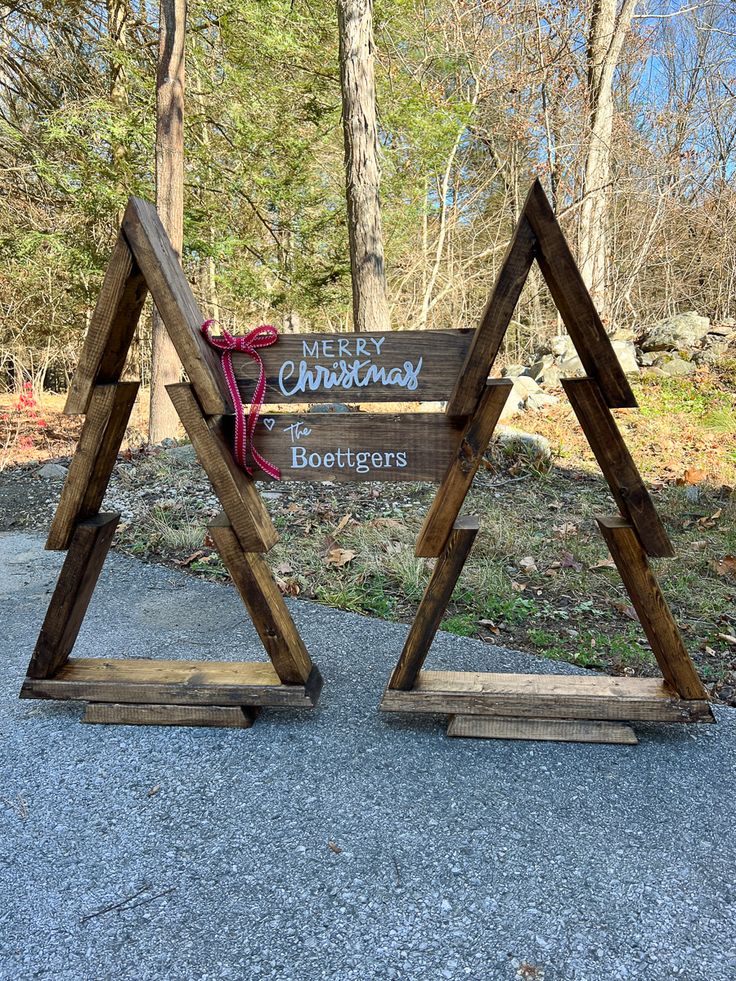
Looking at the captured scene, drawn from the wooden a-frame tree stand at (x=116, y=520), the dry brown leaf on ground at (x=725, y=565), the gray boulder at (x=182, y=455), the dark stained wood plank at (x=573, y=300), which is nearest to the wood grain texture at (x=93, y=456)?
the wooden a-frame tree stand at (x=116, y=520)

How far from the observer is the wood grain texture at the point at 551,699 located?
243 cm

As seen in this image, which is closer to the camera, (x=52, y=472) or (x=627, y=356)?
(x=52, y=472)

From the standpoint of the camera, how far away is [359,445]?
2.48 meters

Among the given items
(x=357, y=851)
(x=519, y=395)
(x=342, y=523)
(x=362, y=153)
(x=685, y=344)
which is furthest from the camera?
(x=685, y=344)

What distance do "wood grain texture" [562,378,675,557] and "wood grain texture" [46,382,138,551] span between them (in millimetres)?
1666

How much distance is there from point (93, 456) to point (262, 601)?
86cm

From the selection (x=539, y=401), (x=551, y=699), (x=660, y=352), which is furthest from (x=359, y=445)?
(x=660, y=352)

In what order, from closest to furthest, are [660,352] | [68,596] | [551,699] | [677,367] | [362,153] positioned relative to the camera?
[551,699]
[68,596]
[362,153]
[677,367]
[660,352]

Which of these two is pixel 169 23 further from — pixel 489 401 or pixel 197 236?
pixel 489 401

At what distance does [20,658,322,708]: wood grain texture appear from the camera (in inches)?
102

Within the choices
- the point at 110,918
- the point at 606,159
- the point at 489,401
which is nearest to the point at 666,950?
the point at 110,918

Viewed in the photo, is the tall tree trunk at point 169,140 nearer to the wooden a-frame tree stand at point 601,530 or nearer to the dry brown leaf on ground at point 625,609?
the dry brown leaf on ground at point 625,609

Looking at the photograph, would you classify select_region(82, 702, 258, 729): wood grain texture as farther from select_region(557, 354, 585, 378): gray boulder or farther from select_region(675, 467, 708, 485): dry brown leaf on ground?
select_region(557, 354, 585, 378): gray boulder

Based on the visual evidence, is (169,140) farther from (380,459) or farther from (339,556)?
(380,459)
